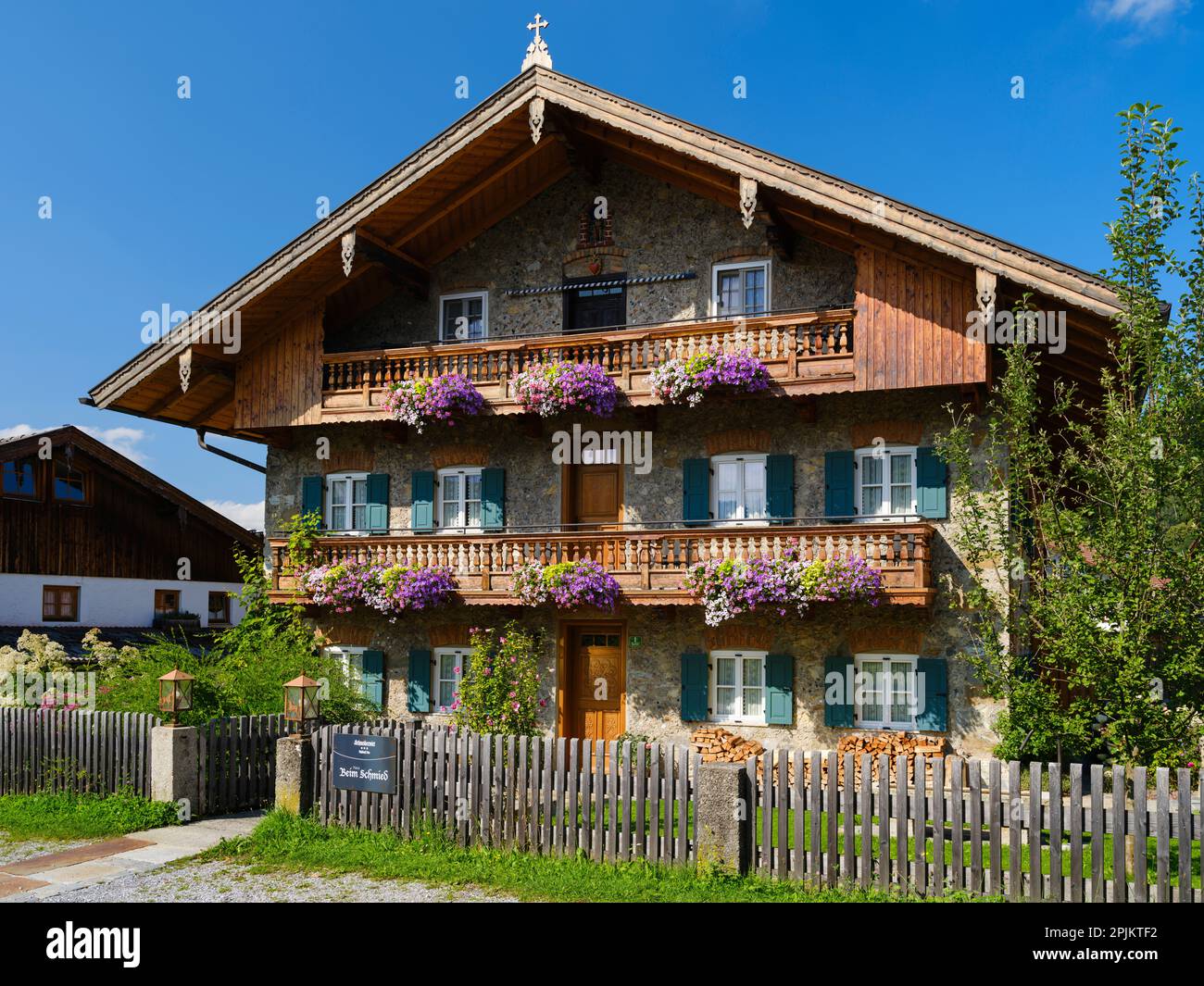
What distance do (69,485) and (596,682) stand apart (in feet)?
59.2

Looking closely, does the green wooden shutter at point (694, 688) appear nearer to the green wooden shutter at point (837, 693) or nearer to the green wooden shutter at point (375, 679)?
the green wooden shutter at point (837, 693)

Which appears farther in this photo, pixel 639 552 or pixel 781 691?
pixel 639 552

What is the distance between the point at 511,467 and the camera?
62.3 feet

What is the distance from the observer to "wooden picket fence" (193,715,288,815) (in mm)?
12867

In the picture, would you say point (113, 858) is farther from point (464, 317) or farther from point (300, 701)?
point (464, 317)

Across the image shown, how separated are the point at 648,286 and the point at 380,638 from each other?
8420 mm

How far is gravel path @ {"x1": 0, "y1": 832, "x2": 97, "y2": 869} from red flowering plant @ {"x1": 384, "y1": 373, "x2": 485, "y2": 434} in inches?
333

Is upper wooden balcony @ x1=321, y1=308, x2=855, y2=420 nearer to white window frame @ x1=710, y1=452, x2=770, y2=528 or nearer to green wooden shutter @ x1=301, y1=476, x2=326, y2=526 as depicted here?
white window frame @ x1=710, y1=452, x2=770, y2=528

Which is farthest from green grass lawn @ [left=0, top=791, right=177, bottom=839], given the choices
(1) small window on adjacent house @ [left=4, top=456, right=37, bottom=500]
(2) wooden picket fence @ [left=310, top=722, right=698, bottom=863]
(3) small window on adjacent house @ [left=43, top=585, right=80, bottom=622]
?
(1) small window on adjacent house @ [left=4, top=456, right=37, bottom=500]

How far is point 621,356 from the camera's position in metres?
17.4

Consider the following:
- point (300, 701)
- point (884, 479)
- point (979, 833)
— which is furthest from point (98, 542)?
point (979, 833)

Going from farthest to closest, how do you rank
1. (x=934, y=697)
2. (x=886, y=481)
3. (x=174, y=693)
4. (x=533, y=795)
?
1. (x=886, y=481)
2. (x=934, y=697)
3. (x=174, y=693)
4. (x=533, y=795)
